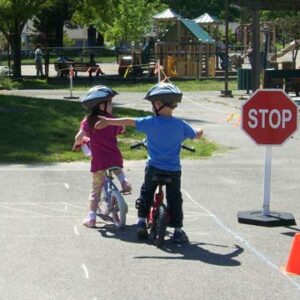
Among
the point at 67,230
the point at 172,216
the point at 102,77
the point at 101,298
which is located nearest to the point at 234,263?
the point at 172,216

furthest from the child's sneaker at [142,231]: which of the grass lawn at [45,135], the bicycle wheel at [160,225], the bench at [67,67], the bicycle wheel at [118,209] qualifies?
the bench at [67,67]

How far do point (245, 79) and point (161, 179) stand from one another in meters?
22.7

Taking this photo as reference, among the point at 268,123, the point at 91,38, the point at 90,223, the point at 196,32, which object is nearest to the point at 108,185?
the point at 90,223

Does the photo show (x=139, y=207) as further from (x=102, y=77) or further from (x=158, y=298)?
(x=102, y=77)

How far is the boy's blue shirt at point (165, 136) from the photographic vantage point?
7.03 m

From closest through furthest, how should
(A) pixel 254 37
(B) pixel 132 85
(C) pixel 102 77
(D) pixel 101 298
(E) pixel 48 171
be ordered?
(D) pixel 101 298 < (E) pixel 48 171 < (A) pixel 254 37 < (B) pixel 132 85 < (C) pixel 102 77

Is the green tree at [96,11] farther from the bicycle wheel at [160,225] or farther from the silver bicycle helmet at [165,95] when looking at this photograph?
the bicycle wheel at [160,225]

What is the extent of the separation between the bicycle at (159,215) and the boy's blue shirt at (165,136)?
4.1 inches

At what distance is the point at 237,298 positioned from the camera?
547 centimetres

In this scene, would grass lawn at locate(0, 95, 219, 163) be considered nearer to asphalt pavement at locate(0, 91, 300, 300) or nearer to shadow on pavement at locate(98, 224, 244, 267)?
asphalt pavement at locate(0, 91, 300, 300)

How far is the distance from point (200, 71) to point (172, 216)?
3227 centimetres

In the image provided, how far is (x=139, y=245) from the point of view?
277 inches

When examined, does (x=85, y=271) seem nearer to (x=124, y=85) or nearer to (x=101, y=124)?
(x=101, y=124)

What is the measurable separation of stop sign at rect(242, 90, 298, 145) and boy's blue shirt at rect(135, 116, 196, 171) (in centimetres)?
115
